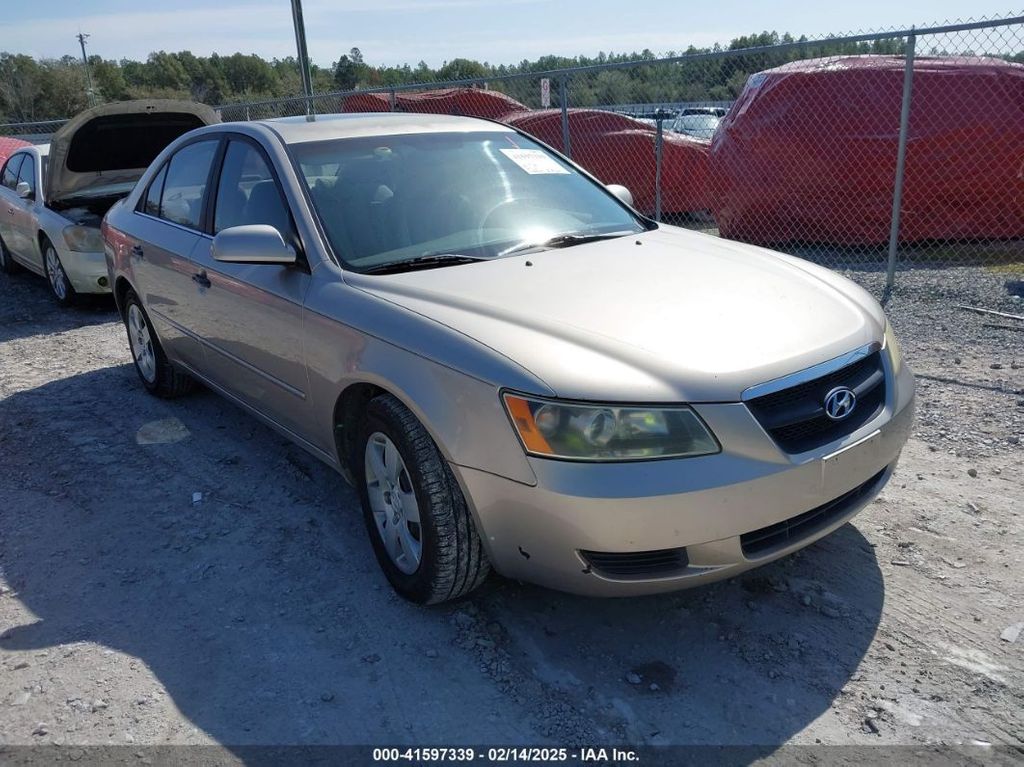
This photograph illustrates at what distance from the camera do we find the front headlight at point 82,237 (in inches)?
300

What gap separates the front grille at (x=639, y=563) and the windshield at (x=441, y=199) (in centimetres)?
142

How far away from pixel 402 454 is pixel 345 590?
0.73m

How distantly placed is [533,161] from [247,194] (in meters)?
1.37

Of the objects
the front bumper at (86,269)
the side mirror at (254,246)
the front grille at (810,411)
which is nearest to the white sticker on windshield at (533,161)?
the side mirror at (254,246)

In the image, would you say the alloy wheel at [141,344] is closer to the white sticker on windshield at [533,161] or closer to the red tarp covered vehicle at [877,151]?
the white sticker on windshield at [533,161]

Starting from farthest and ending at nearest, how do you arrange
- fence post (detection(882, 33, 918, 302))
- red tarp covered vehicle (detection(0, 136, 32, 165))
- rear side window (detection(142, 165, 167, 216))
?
1. red tarp covered vehicle (detection(0, 136, 32, 165))
2. fence post (detection(882, 33, 918, 302))
3. rear side window (detection(142, 165, 167, 216))

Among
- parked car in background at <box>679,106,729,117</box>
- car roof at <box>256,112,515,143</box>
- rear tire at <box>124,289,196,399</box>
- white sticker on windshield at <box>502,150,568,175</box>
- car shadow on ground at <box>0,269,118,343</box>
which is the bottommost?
car shadow on ground at <box>0,269,118,343</box>

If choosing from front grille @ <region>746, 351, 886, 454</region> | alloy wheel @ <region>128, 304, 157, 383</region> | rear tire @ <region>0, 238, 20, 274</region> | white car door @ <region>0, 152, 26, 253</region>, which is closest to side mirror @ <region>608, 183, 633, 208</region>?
front grille @ <region>746, 351, 886, 454</region>

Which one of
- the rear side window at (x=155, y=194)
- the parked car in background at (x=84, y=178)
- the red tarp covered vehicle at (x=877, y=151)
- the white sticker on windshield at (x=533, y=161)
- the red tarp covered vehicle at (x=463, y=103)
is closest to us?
the white sticker on windshield at (x=533, y=161)

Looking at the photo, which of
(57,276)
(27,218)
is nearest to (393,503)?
(57,276)

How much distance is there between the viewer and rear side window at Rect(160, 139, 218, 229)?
439cm

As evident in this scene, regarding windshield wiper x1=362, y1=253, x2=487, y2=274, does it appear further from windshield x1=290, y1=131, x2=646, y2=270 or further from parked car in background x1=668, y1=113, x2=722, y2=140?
parked car in background x1=668, y1=113, x2=722, y2=140

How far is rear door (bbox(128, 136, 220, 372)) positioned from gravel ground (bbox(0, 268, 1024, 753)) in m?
0.84

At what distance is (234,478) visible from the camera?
4262 millimetres
